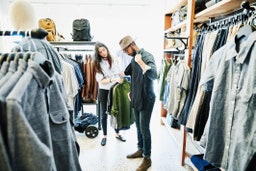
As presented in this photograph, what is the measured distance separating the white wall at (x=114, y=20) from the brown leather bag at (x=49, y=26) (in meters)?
1.62

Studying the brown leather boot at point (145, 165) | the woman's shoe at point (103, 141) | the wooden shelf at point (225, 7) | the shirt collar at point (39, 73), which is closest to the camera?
the shirt collar at point (39, 73)

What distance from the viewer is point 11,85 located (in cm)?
55

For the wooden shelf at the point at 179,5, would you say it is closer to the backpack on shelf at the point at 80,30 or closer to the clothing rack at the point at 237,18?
the clothing rack at the point at 237,18

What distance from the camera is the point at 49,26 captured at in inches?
106

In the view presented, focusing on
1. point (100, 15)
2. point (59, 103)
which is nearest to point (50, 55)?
point (59, 103)

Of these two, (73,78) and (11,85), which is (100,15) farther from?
(11,85)

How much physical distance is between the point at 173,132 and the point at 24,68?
2.53 metres

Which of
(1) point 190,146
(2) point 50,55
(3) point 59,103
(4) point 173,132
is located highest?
(2) point 50,55

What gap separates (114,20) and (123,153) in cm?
317

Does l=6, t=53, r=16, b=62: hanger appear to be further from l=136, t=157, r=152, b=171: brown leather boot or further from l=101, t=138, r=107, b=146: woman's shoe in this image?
l=101, t=138, r=107, b=146: woman's shoe

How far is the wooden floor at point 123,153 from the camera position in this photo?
2240mm

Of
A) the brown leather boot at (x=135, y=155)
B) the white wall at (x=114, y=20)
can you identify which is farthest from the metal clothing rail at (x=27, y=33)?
the white wall at (x=114, y=20)

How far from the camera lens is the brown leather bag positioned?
2.62m

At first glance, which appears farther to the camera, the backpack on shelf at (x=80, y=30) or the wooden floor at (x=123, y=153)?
the backpack on shelf at (x=80, y=30)
